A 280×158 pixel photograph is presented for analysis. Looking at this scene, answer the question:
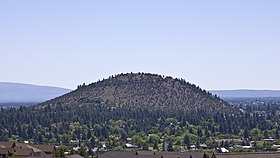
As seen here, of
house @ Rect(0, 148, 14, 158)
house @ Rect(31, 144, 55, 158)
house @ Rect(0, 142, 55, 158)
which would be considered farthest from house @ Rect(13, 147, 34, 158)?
house @ Rect(31, 144, 55, 158)

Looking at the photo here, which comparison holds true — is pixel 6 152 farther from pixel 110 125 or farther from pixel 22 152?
pixel 110 125

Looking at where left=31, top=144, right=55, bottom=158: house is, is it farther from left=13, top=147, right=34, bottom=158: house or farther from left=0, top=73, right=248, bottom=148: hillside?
left=0, top=73, right=248, bottom=148: hillside

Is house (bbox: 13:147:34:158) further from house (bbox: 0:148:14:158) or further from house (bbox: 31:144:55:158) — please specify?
house (bbox: 31:144:55:158)

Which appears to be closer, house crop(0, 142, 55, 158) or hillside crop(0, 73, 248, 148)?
house crop(0, 142, 55, 158)

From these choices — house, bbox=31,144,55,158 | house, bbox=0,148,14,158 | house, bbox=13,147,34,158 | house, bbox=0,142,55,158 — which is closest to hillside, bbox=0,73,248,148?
house, bbox=31,144,55,158

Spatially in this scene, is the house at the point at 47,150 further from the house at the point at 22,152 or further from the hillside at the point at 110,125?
the hillside at the point at 110,125

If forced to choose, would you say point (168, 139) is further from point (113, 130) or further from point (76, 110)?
point (76, 110)

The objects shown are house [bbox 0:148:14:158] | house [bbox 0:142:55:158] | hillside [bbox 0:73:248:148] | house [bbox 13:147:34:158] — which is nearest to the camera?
house [bbox 0:148:14:158]

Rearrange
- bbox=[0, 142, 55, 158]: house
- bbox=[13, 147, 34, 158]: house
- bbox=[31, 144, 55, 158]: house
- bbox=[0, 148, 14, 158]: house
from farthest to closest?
bbox=[31, 144, 55, 158]: house
bbox=[13, 147, 34, 158]: house
bbox=[0, 142, 55, 158]: house
bbox=[0, 148, 14, 158]: house

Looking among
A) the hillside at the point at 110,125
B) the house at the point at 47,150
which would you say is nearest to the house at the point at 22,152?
the house at the point at 47,150

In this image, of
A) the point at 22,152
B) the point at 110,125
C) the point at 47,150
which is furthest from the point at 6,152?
the point at 110,125

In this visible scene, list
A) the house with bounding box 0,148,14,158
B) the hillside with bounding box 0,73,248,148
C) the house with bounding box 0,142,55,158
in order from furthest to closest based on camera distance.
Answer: the hillside with bounding box 0,73,248,148, the house with bounding box 0,142,55,158, the house with bounding box 0,148,14,158

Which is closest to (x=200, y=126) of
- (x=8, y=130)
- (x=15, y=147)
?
(x=8, y=130)

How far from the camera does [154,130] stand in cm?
15475
